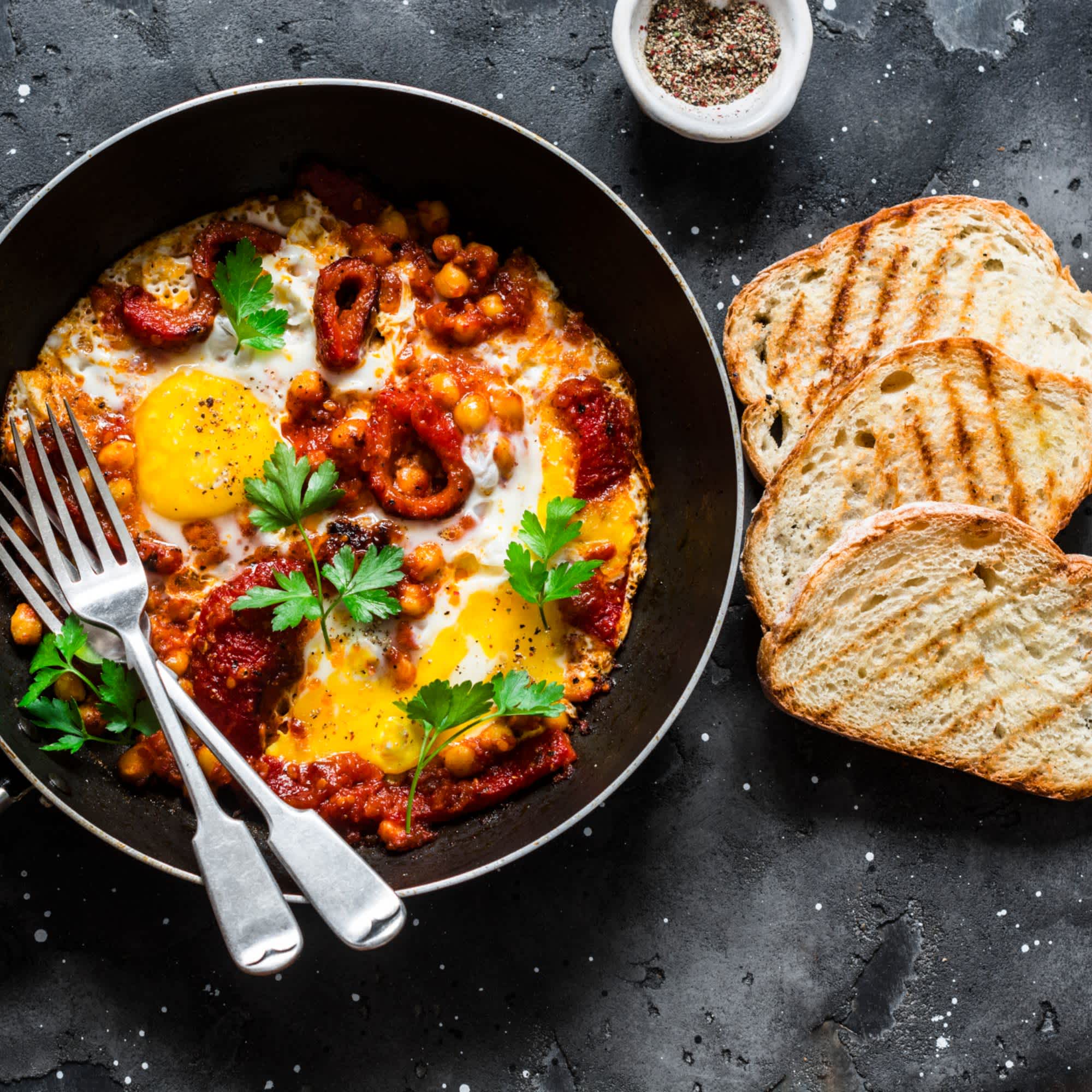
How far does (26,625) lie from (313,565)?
1032 millimetres

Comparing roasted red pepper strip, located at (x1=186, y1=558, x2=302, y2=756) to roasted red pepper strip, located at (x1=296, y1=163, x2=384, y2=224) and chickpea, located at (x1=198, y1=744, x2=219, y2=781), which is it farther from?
roasted red pepper strip, located at (x1=296, y1=163, x2=384, y2=224)

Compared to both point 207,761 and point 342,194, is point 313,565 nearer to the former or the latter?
point 207,761

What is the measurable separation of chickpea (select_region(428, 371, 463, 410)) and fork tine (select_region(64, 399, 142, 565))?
1.14m

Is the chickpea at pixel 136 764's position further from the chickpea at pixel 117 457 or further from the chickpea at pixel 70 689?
the chickpea at pixel 117 457

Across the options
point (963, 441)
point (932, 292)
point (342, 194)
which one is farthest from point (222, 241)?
point (963, 441)

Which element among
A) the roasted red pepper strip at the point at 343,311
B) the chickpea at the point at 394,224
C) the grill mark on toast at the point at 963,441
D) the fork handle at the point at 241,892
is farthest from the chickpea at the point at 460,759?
the grill mark on toast at the point at 963,441

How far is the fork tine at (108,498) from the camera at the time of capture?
3412mm

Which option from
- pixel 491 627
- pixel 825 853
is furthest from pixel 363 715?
pixel 825 853

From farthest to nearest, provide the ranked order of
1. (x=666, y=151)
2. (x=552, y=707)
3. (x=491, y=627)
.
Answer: (x=666, y=151), (x=491, y=627), (x=552, y=707)

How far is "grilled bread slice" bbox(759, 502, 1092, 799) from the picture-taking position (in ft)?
12.1

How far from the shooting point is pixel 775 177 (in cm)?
401

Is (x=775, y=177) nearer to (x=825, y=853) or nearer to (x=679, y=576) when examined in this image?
(x=679, y=576)

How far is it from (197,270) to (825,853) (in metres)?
3.20

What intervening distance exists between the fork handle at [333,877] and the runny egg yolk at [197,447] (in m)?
1.12
